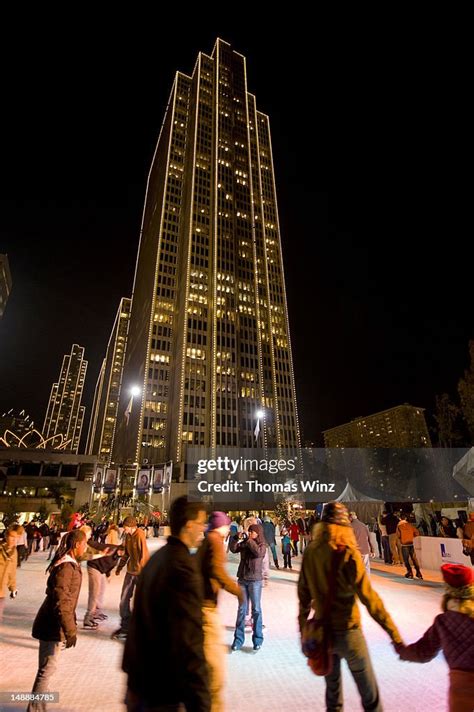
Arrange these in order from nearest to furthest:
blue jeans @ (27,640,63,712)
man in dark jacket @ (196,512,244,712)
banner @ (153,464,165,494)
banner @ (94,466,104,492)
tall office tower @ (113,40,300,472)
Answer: man in dark jacket @ (196,512,244,712) → blue jeans @ (27,640,63,712) → banner @ (94,466,104,492) → banner @ (153,464,165,494) → tall office tower @ (113,40,300,472)

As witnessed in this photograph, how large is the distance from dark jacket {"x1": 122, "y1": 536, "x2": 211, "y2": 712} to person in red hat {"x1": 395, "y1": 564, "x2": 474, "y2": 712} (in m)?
1.94

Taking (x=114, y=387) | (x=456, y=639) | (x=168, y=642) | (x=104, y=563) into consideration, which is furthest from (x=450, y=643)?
(x=114, y=387)

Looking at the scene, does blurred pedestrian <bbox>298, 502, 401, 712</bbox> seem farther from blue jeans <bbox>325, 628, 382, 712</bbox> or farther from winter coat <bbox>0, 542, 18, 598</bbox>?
winter coat <bbox>0, 542, 18, 598</bbox>

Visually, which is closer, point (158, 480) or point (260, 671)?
point (260, 671)

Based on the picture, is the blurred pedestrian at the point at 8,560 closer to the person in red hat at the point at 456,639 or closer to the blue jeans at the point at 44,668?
the blue jeans at the point at 44,668

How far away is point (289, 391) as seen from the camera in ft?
315

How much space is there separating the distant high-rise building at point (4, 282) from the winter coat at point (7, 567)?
387ft

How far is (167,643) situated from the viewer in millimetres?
2037

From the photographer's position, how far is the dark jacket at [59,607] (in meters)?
4.02

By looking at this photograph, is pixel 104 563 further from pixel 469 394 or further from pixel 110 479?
pixel 469 394

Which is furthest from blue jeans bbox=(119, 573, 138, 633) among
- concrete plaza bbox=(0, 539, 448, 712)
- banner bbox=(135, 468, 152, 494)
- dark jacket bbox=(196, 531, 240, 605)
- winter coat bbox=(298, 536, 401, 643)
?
banner bbox=(135, 468, 152, 494)

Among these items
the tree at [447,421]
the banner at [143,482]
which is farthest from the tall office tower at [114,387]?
the tree at [447,421]

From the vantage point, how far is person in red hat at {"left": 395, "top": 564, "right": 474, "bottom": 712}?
2.74 m

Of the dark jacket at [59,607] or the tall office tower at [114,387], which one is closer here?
the dark jacket at [59,607]
